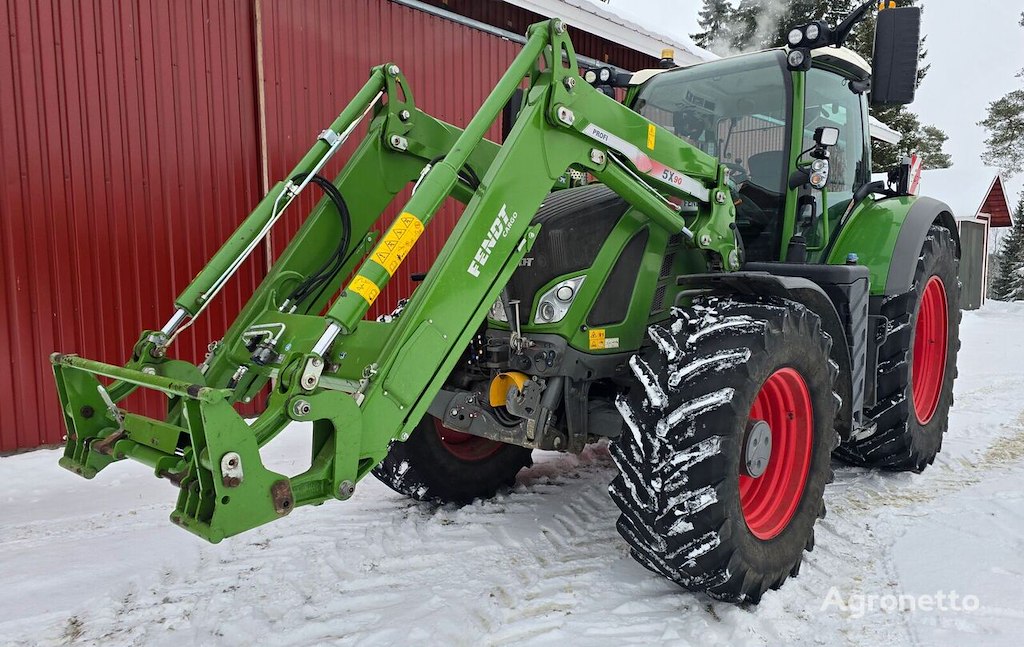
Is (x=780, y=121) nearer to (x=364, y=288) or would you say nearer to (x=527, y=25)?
(x=364, y=288)

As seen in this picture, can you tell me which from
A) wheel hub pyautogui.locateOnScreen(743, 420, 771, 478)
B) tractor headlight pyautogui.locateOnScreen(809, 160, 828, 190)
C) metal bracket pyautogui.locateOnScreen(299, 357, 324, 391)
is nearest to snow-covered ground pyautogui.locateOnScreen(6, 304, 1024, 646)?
wheel hub pyautogui.locateOnScreen(743, 420, 771, 478)

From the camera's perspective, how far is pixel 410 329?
2.33 metres

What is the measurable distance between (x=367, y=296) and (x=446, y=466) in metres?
1.63

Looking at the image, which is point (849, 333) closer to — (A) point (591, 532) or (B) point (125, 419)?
(A) point (591, 532)

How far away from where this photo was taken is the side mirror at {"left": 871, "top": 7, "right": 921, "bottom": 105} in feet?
10.1

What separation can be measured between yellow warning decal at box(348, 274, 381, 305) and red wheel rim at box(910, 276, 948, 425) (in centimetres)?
381

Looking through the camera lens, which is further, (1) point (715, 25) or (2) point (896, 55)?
(1) point (715, 25)

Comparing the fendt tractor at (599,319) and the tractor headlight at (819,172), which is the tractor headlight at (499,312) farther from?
the tractor headlight at (819,172)

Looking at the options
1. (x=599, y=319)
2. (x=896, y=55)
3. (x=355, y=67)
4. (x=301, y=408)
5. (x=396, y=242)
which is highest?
(x=355, y=67)

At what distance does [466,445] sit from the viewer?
386 cm

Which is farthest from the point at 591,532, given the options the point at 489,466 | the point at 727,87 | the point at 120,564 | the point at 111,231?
the point at 111,231

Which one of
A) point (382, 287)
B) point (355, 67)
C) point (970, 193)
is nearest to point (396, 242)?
point (382, 287)

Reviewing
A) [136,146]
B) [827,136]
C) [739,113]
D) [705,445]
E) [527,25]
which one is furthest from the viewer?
[527,25]

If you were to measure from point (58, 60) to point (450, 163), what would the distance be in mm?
3880
